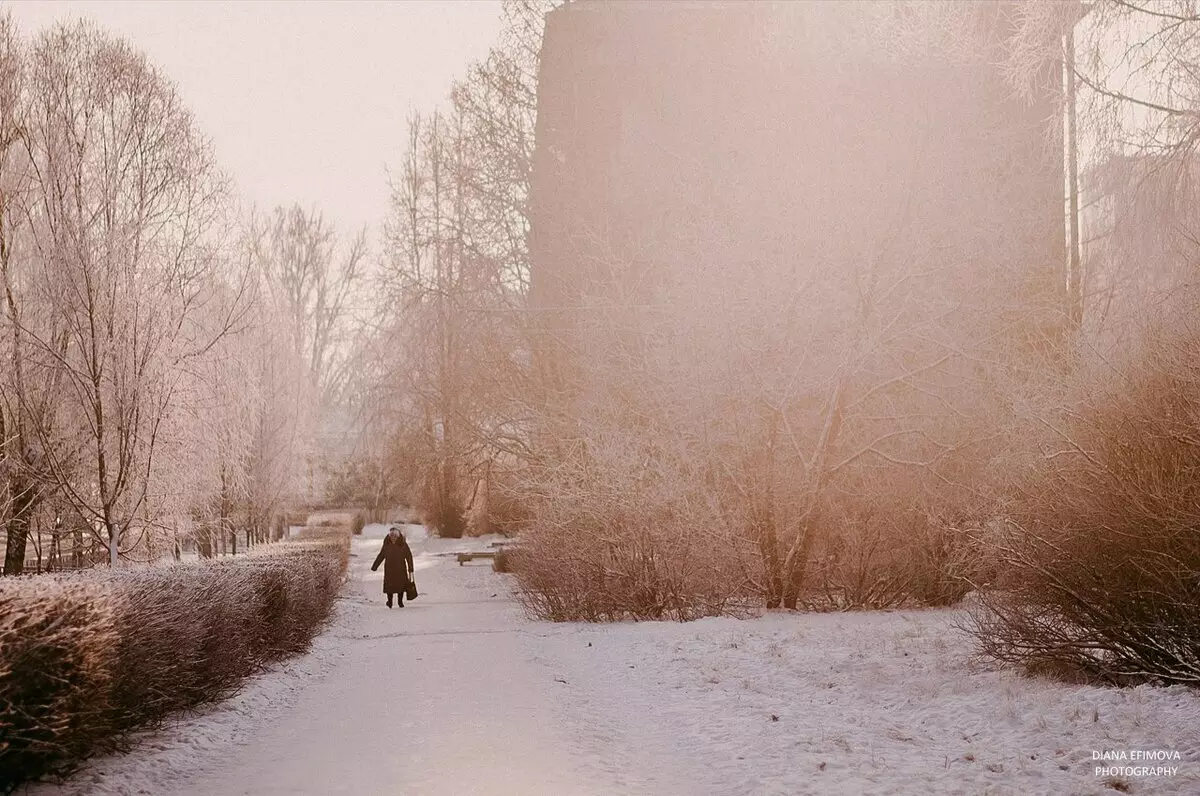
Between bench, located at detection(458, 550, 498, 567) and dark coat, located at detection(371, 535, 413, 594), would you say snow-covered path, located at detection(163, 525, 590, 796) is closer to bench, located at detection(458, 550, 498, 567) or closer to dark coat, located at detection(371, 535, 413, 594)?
dark coat, located at detection(371, 535, 413, 594)

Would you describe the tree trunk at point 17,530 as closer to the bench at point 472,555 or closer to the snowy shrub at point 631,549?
the bench at point 472,555

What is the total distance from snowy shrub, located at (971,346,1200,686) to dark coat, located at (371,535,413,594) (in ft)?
42.8

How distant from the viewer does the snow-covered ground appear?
659cm

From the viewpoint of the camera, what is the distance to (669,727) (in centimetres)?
857

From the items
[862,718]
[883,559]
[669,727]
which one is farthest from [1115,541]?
[883,559]

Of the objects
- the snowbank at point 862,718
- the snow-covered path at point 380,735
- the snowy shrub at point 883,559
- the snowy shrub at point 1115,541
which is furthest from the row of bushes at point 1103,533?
the snow-covered path at point 380,735

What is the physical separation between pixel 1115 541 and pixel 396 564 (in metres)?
14.6

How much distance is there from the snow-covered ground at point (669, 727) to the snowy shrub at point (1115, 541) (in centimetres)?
57

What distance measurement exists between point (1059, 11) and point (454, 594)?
17336 mm

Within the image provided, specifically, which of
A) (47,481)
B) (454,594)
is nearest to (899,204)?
(454,594)

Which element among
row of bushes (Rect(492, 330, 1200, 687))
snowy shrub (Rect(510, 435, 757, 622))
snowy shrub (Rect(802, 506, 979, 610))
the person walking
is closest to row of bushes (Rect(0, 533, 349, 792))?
snowy shrub (Rect(510, 435, 757, 622))

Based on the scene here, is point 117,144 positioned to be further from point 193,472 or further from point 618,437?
point 618,437

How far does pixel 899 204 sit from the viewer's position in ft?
58.5

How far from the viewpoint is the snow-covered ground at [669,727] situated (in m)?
6.59
